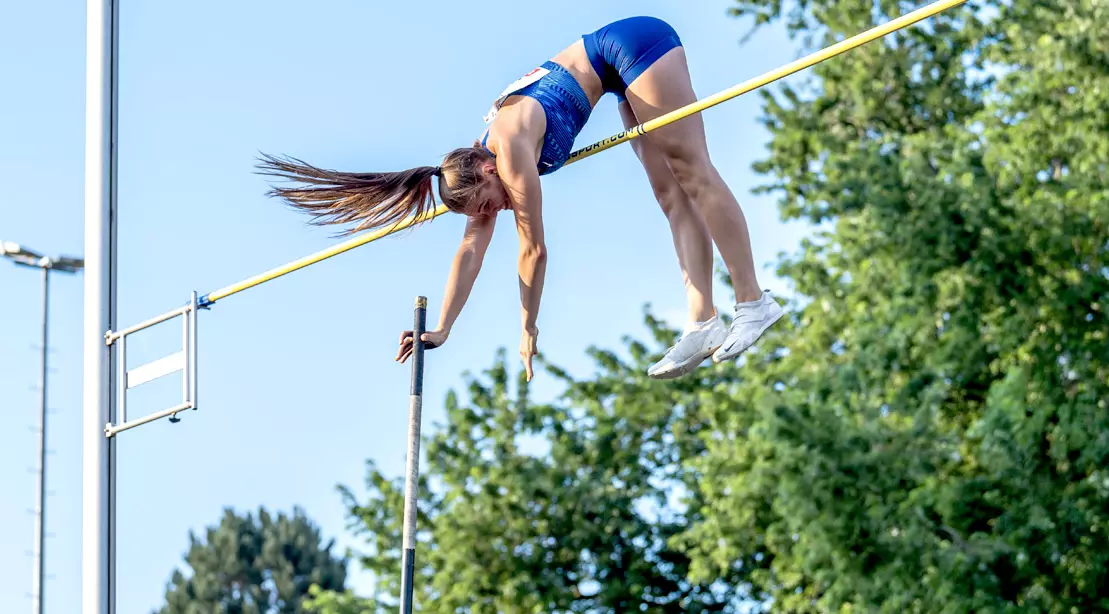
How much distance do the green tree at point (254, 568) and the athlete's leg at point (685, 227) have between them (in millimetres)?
49905

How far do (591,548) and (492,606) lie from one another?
164cm

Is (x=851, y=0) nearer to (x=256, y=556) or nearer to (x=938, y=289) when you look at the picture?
(x=938, y=289)

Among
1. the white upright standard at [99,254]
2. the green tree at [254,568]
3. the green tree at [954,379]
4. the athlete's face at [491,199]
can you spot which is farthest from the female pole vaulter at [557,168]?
the green tree at [254,568]

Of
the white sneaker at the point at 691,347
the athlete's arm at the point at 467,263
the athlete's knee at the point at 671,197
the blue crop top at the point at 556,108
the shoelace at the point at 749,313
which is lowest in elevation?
the white sneaker at the point at 691,347

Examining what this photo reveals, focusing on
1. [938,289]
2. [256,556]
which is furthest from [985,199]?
[256,556]

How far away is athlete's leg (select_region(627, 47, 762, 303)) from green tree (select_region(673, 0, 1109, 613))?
380 inches

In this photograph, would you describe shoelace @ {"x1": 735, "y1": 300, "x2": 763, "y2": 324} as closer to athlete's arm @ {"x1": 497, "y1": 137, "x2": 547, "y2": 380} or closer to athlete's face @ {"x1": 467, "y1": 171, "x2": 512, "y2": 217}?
athlete's arm @ {"x1": 497, "y1": 137, "x2": 547, "y2": 380}

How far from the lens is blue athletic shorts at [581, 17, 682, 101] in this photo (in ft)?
20.7

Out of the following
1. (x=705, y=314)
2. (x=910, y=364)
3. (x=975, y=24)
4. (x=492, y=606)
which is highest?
(x=975, y=24)

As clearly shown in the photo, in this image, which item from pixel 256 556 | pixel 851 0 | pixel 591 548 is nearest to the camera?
pixel 851 0

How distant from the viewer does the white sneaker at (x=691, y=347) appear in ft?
21.5

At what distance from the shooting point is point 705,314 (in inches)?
262

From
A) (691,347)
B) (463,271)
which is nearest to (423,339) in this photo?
(463,271)

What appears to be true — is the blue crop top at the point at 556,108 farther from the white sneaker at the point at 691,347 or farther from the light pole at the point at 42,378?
the light pole at the point at 42,378
